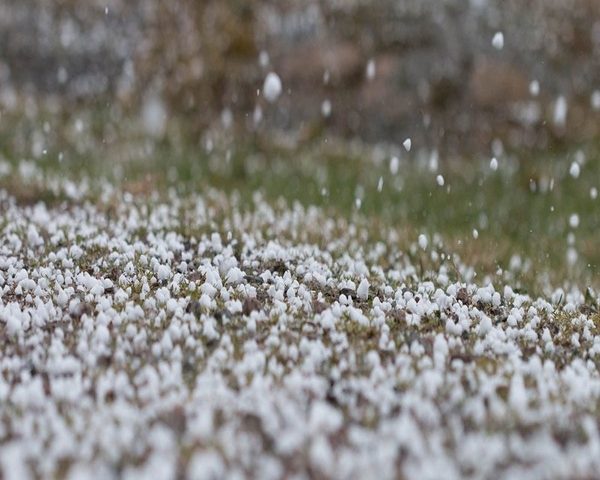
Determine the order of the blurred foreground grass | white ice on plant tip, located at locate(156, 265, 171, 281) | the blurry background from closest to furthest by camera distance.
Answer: white ice on plant tip, located at locate(156, 265, 171, 281)
the blurred foreground grass
the blurry background

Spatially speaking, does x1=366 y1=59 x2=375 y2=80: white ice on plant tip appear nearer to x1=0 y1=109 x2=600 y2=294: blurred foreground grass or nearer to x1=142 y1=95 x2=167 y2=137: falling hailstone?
x1=0 y1=109 x2=600 y2=294: blurred foreground grass

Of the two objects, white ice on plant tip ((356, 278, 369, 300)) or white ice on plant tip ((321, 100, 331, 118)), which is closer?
white ice on plant tip ((356, 278, 369, 300))

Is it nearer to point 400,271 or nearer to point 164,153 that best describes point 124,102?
Answer: point 164,153

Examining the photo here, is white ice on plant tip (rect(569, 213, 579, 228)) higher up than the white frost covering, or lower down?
higher up

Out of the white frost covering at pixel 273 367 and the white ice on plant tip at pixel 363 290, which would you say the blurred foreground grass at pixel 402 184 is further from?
the white ice on plant tip at pixel 363 290

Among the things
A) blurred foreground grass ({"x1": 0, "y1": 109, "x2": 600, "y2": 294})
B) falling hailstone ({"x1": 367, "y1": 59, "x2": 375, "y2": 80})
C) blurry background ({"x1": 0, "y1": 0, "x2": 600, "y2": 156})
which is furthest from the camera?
falling hailstone ({"x1": 367, "y1": 59, "x2": 375, "y2": 80})

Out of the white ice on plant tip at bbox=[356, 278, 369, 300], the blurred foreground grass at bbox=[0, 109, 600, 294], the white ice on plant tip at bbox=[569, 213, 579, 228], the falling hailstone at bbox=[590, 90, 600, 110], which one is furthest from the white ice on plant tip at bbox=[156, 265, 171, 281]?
the falling hailstone at bbox=[590, 90, 600, 110]

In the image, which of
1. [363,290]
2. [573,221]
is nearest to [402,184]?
[573,221]
